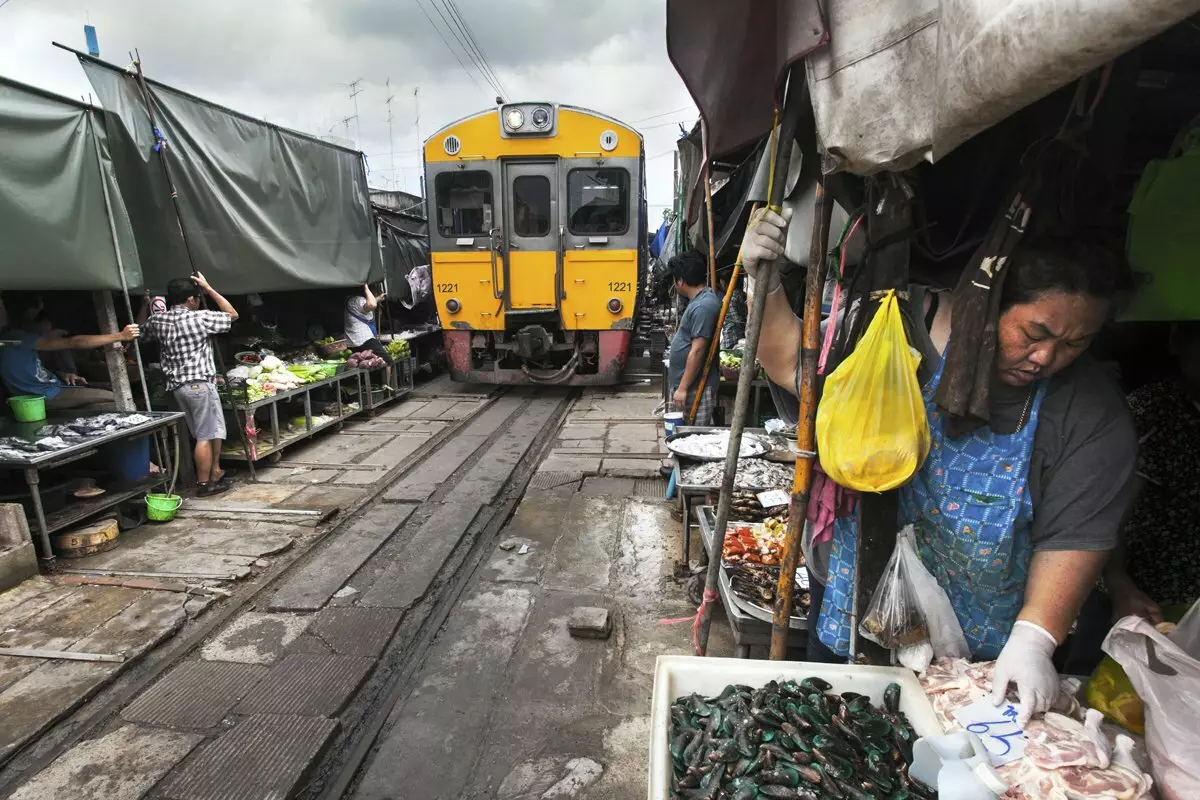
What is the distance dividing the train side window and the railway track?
2932 millimetres

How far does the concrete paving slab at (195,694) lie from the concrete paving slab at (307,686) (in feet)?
0.25

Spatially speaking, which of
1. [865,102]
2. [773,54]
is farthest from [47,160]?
[865,102]

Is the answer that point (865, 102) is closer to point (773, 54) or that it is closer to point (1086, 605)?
point (773, 54)

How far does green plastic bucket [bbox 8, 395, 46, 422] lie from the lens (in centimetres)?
448

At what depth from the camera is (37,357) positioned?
195 inches

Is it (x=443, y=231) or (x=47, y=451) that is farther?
(x=443, y=231)

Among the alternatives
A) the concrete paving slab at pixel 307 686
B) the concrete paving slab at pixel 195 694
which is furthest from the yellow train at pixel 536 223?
the concrete paving slab at pixel 195 694

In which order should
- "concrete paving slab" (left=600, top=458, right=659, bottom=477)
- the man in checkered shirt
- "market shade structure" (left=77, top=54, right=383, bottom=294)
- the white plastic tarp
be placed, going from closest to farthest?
the white plastic tarp
"market shade structure" (left=77, top=54, right=383, bottom=294)
the man in checkered shirt
"concrete paving slab" (left=600, top=458, right=659, bottom=477)

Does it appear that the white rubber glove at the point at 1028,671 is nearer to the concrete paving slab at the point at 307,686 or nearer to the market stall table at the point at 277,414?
the concrete paving slab at the point at 307,686

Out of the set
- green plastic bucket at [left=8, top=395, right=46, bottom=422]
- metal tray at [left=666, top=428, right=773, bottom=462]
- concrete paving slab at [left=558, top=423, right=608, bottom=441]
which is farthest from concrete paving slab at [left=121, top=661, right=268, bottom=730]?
concrete paving slab at [left=558, top=423, right=608, bottom=441]

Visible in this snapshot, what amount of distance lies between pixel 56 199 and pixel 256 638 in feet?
11.0

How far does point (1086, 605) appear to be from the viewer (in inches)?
83.7

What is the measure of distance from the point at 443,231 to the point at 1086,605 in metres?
8.53

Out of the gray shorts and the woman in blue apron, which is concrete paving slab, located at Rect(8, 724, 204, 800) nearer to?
the woman in blue apron
